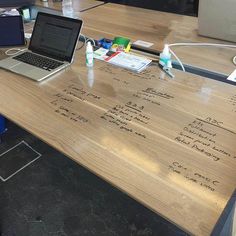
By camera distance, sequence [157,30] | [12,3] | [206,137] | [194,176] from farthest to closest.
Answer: [12,3] → [157,30] → [206,137] → [194,176]

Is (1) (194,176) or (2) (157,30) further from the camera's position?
(2) (157,30)

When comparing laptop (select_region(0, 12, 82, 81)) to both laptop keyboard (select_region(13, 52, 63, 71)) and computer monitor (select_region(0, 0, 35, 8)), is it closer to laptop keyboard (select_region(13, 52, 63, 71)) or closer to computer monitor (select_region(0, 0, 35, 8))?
laptop keyboard (select_region(13, 52, 63, 71))

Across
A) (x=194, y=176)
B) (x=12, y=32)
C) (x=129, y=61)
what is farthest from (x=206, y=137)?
(x=12, y=32)

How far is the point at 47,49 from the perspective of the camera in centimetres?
140

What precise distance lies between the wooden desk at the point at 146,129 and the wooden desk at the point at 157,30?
0.22 metres

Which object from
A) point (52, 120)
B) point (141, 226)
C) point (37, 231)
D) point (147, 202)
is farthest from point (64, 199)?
point (147, 202)

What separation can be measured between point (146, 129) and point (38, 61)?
2.31 ft

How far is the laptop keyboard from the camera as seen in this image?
1.30 meters

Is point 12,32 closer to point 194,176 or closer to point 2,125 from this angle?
point 2,125

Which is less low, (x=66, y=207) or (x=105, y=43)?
A: (x=105, y=43)

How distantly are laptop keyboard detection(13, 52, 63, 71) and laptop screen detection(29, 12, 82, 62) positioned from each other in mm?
35

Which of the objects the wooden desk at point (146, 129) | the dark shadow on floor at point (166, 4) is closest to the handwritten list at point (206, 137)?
the wooden desk at point (146, 129)

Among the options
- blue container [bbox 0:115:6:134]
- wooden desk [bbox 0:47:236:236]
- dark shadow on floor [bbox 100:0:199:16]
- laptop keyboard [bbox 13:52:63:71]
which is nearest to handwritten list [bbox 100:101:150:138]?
wooden desk [bbox 0:47:236:236]

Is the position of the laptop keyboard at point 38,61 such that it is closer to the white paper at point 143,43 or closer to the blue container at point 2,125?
the white paper at point 143,43
